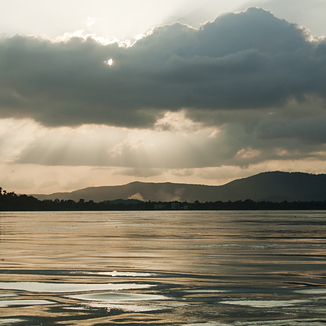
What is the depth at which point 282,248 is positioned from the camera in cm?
3966

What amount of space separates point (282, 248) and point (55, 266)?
777 inches

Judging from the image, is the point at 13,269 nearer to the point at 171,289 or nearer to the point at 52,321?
the point at 171,289

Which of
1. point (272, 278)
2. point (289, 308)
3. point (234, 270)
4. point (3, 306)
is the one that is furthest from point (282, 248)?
point (3, 306)

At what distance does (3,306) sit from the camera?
637 inches

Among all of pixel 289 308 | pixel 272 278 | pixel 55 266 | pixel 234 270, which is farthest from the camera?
pixel 55 266

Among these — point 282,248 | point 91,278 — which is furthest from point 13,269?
point 282,248

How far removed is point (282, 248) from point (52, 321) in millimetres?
28559

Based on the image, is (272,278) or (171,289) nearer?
(171,289)

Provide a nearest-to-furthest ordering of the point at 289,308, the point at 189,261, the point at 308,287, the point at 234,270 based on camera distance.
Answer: the point at 289,308 < the point at 308,287 < the point at 234,270 < the point at 189,261

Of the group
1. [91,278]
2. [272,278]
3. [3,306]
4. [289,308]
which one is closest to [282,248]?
[272,278]

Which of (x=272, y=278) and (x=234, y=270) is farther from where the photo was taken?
(x=234, y=270)

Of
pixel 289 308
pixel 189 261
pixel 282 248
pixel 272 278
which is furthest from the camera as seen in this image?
pixel 282 248

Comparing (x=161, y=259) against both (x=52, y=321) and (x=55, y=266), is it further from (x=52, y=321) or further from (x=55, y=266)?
(x=52, y=321)

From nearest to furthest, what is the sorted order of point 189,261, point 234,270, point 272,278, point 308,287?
point 308,287 → point 272,278 → point 234,270 → point 189,261
